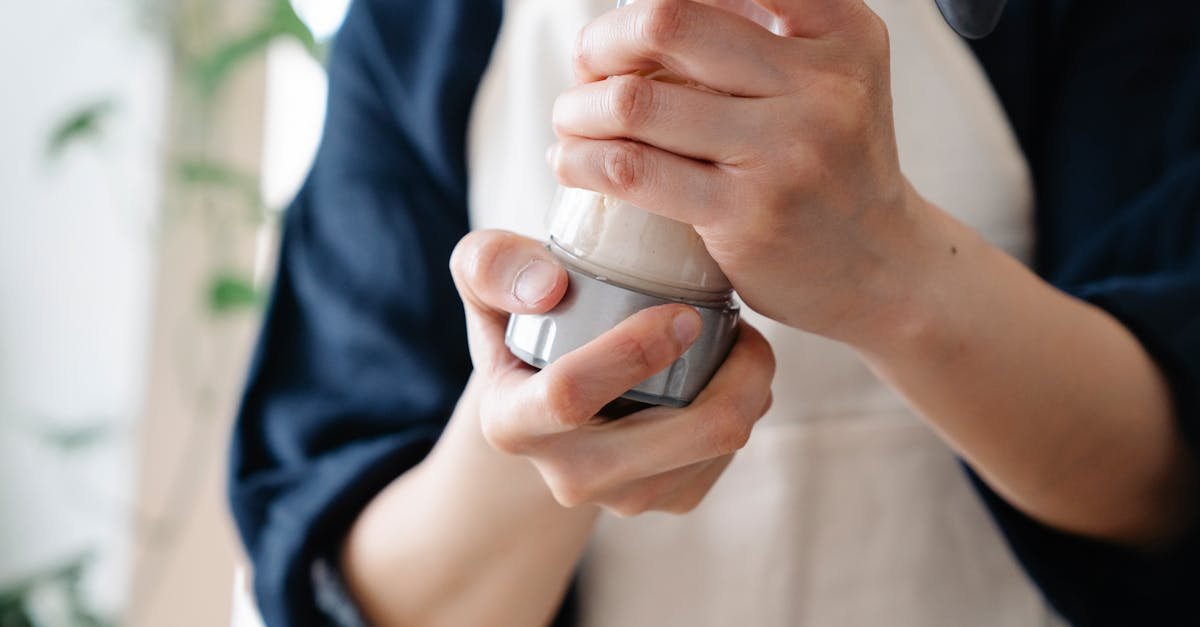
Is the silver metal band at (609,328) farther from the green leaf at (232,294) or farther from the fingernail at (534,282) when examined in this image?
the green leaf at (232,294)

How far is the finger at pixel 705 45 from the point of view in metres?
0.27

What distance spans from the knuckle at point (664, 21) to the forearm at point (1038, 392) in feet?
0.42

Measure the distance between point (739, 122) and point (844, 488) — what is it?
0.96 feet

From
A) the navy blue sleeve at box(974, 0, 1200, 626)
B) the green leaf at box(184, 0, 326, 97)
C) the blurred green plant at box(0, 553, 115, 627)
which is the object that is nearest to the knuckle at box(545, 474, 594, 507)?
the navy blue sleeve at box(974, 0, 1200, 626)

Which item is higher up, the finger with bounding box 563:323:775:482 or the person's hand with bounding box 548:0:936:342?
the person's hand with bounding box 548:0:936:342

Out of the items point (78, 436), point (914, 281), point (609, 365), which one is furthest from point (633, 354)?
point (78, 436)

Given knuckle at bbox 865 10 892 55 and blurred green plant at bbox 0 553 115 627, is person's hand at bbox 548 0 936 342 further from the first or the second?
blurred green plant at bbox 0 553 115 627

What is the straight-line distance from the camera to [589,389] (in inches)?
12.0

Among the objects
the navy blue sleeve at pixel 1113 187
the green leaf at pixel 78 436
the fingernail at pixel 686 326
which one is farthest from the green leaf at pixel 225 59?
the fingernail at pixel 686 326

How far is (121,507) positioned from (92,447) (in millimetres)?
74

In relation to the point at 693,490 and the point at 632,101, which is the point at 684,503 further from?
the point at 632,101

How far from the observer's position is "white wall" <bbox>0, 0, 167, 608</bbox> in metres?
1.11

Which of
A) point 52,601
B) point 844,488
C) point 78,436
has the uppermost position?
point 844,488

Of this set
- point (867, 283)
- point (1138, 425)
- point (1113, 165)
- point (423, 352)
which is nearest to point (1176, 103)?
point (1113, 165)
